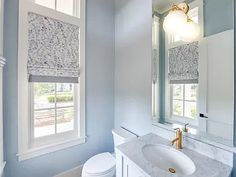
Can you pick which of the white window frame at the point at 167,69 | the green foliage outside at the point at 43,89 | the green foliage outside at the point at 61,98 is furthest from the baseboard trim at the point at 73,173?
the white window frame at the point at 167,69

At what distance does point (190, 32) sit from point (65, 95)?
154 centimetres

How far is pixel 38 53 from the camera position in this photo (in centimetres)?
163

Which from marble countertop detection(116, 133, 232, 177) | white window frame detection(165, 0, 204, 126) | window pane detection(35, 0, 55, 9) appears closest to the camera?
marble countertop detection(116, 133, 232, 177)

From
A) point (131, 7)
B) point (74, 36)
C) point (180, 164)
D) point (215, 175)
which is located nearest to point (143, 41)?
point (131, 7)

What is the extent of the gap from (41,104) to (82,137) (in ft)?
2.19

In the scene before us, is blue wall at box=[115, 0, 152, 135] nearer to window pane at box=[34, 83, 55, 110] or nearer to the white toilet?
the white toilet

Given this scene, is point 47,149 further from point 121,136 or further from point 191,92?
point 191,92

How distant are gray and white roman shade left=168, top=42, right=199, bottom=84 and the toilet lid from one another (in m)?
1.12

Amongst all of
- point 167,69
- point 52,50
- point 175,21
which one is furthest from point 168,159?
point 52,50

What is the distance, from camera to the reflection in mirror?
107 cm

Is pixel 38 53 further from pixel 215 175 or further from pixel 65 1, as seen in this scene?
pixel 215 175

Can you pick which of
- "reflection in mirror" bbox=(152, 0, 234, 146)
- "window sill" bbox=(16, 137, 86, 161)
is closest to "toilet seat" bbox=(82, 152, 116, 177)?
"window sill" bbox=(16, 137, 86, 161)

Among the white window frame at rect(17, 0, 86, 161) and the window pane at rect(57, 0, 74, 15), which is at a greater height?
the window pane at rect(57, 0, 74, 15)

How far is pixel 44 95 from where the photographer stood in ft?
5.74
